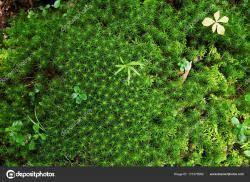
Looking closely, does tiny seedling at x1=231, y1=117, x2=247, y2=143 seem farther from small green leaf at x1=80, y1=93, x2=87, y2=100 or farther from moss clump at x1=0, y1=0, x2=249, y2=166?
small green leaf at x1=80, y1=93, x2=87, y2=100

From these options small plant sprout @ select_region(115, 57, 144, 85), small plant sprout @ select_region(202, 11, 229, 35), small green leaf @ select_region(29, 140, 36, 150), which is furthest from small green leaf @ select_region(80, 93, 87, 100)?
small plant sprout @ select_region(202, 11, 229, 35)

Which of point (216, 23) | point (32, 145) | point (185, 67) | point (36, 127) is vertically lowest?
point (32, 145)

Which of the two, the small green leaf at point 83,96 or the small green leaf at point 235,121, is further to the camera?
the small green leaf at point 235,121

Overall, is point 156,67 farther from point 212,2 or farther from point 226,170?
point 226,170

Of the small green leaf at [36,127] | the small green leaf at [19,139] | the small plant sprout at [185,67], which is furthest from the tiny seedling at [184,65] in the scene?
the small green leaf at [19,139]

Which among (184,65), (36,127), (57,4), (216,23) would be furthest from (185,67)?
(36,127)

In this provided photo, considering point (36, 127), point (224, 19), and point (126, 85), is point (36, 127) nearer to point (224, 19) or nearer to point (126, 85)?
point (126, 85)

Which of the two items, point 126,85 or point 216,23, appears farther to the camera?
point 216,23

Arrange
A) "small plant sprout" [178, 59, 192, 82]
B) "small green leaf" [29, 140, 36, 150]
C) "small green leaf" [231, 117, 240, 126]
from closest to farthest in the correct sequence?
"small green leaf" [29, 140, 36, 150] < "small green leaf" [231, 117, 240, 126] < "small plant sprout" [178, 59, 192, 82]

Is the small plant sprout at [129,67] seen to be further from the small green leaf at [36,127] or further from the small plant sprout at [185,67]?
the small green leaf at [36,127]
